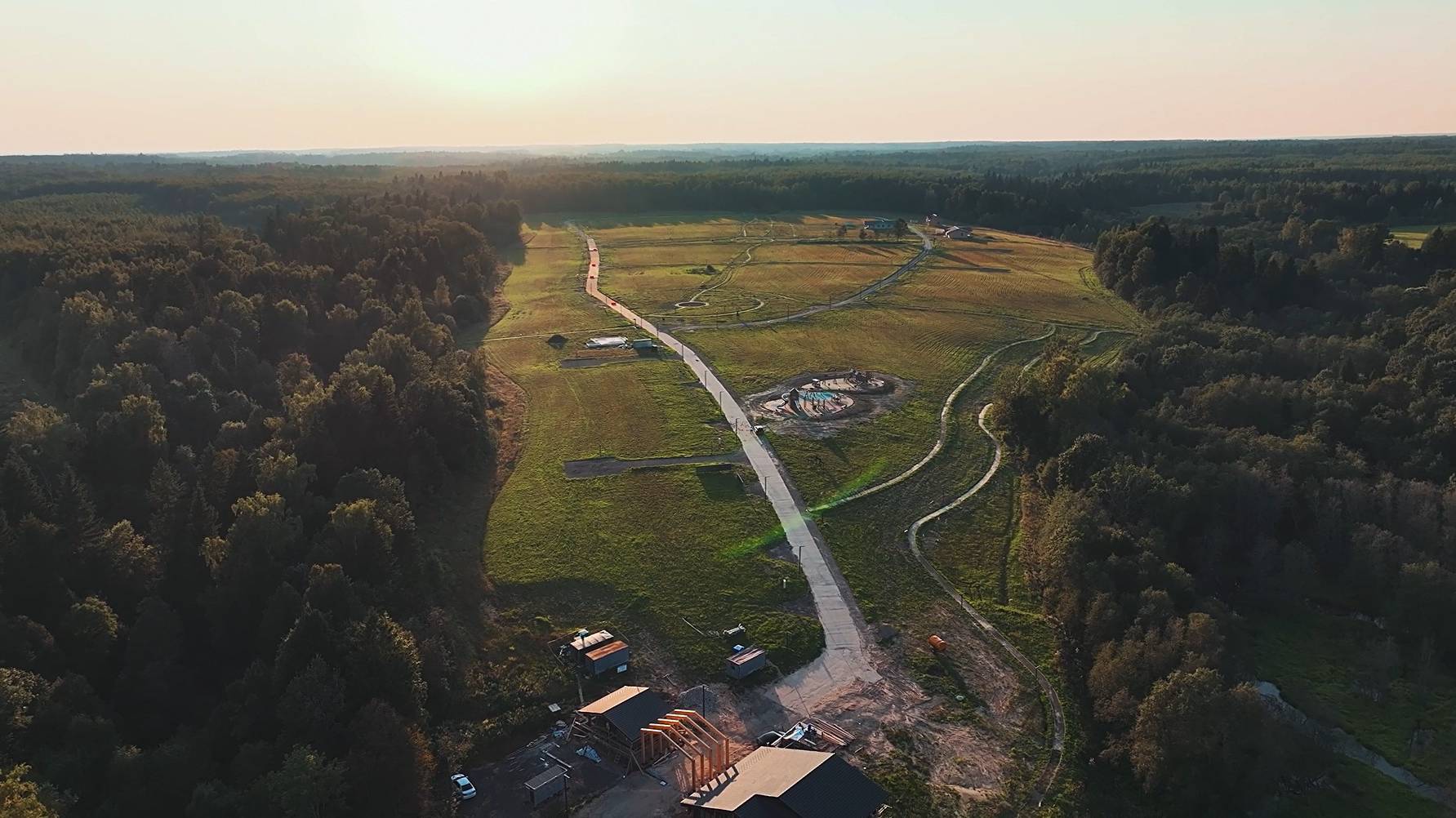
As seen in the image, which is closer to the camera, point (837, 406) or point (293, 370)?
point (293, 370)

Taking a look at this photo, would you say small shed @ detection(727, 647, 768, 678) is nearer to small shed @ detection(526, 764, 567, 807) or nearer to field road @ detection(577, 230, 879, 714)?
field road @ detection(577, 230, 879, 714)

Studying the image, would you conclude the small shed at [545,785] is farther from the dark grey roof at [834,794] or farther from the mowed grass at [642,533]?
the mowed grass at [642,533]

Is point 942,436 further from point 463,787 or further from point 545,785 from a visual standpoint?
point 463,787

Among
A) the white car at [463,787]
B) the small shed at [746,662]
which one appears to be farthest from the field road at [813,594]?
the white car at [463,787]

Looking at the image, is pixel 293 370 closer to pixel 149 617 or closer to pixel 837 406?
pixel 149 617

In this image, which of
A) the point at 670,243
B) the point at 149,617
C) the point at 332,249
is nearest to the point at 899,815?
the point at 149,617

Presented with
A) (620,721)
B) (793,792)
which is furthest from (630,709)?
(793,792)
